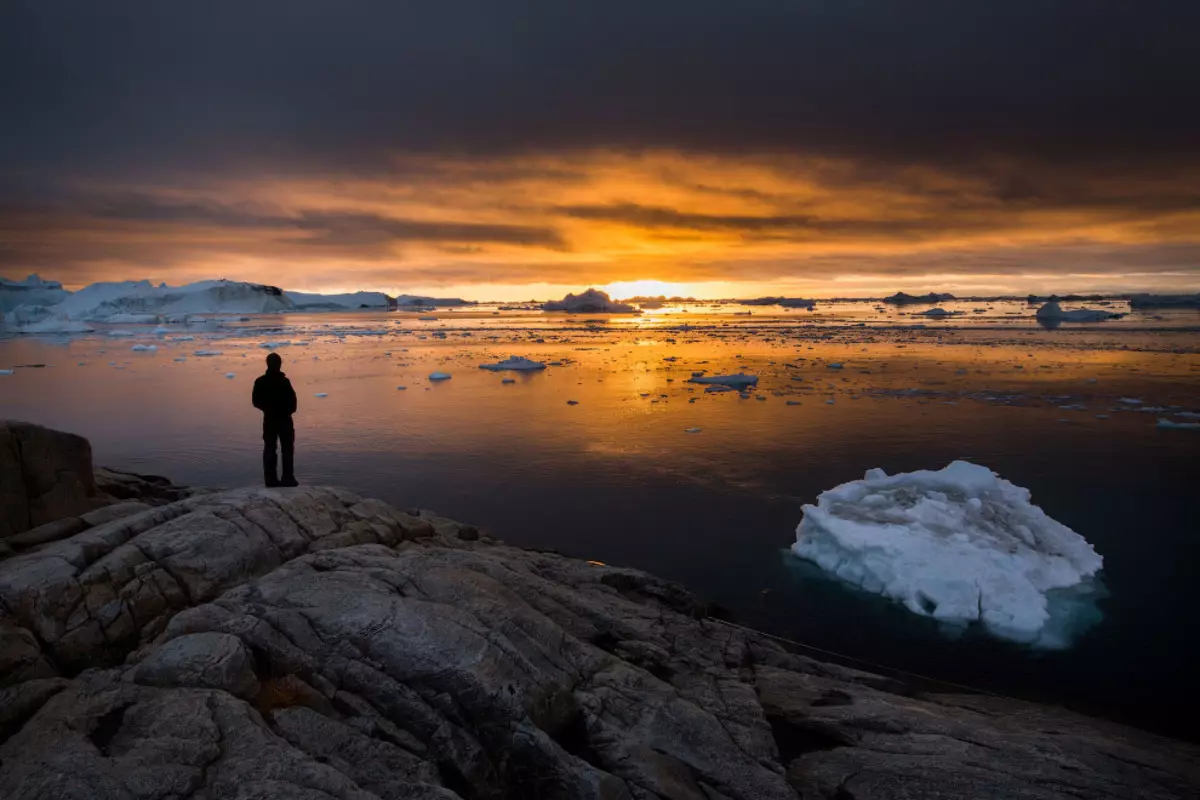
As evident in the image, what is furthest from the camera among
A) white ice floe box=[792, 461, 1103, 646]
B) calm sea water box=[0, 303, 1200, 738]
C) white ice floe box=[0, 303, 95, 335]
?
white ice floe box=[0, 303, 95, 335]

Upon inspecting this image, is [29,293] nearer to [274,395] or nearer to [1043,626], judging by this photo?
[274,395]

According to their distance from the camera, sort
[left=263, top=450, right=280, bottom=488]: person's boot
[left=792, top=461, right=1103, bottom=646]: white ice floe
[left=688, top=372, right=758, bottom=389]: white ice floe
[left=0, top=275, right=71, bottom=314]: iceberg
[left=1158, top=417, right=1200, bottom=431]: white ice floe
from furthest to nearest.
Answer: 1. [left=0, top=275, right=71, bottom=314]: iceberg
2. [left=688, top=372, right=758, bottom=389]: white ice floe
3. [left=1158, top=417, right=1200, bottom=431]: white ice floe
4. [left=263, top=450, right=280, bottom=488]: person's boot
5. [left=792, top=461, right=1103, bottom=646]: white ice floe

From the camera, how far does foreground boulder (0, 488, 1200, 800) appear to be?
4.06 metres

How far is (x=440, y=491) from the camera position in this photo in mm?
12477

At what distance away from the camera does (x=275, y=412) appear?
28.2 ft

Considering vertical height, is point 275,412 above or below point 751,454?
above

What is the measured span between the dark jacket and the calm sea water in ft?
11.6

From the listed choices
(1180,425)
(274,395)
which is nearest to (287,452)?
(274,395)

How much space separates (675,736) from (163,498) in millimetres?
Answer: 8048

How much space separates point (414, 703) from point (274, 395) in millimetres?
5259

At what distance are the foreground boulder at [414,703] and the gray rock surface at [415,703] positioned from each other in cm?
2

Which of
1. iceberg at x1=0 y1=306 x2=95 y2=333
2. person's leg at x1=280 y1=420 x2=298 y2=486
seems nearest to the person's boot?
person's leg at x1=280 y1=420 x2=298 y2=486

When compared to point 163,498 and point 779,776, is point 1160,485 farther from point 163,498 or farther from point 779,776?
point 163,498

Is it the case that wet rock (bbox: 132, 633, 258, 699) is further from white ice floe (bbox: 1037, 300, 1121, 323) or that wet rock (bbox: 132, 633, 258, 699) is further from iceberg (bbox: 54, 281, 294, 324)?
iceberg (bbox: 54, 281, 294, 324)
